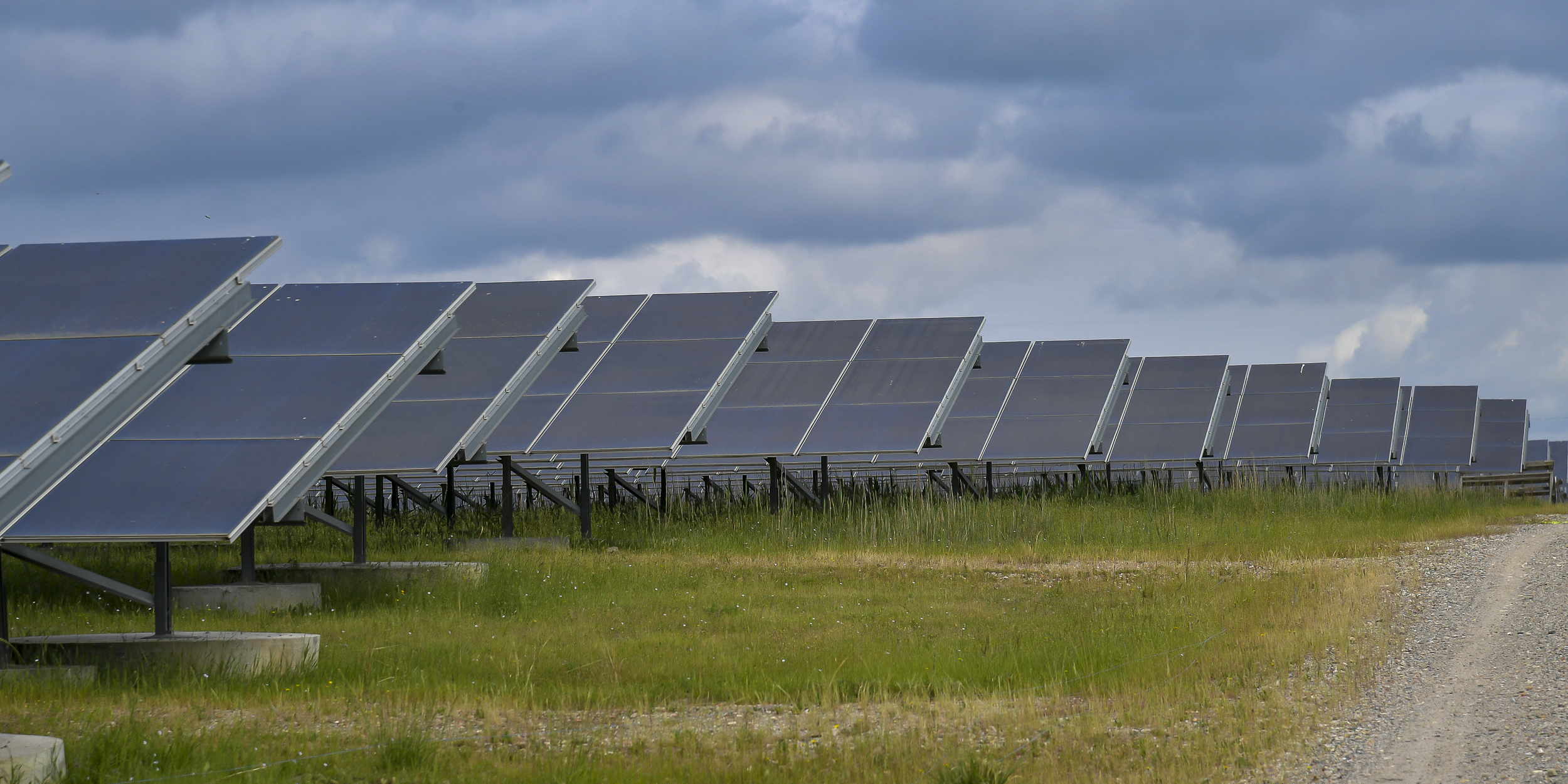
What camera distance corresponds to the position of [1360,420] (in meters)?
43.9

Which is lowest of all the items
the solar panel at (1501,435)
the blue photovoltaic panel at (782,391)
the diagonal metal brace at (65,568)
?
the solar panel at (1501,435)

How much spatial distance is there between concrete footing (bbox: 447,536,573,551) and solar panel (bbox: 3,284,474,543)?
403cm

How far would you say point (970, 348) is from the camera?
2562 centimetres

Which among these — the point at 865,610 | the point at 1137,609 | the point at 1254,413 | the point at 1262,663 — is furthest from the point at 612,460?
the point at 1254,413

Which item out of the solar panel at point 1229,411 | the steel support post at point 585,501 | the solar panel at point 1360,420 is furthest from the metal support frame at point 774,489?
the solar panel at point 1360,420

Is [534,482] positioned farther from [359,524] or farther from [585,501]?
[359,524]

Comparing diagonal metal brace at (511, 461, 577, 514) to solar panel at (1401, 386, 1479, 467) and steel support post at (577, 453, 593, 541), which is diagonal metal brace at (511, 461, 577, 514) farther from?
solar panel at (1401, 386, 1479, 467)

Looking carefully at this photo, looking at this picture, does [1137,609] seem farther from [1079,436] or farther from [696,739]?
[1079,436]

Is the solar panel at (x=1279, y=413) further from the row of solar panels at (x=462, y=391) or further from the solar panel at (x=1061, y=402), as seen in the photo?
the solar panel at (x=1061, y=402)

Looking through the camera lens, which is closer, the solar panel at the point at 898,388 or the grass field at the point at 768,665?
the grass field at the point at 768,665

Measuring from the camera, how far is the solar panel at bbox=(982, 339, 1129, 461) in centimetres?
2758

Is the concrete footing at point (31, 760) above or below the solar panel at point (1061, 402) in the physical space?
below

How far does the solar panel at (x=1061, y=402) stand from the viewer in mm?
27578

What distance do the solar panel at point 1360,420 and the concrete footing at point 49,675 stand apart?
34.9 meters
